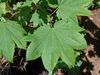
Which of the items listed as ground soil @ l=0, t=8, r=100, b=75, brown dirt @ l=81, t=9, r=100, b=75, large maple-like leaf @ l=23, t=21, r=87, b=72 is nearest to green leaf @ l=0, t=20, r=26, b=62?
large maple-like leaf @ l=23, t=21, r=87, b=72

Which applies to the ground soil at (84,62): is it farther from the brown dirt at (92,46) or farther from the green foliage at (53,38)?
the green foliage at (53,38)

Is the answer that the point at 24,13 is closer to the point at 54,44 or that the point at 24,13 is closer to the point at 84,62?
the point at 54,44

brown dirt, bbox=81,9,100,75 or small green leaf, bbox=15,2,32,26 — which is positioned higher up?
small green leaf, bbox=15,2,32,26

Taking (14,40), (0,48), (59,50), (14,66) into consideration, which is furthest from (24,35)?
(14,66)

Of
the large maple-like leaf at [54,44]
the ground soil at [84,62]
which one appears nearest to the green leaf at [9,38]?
the large maple-like leaf at [54,44]

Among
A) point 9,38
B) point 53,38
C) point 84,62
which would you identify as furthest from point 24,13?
point 84,62

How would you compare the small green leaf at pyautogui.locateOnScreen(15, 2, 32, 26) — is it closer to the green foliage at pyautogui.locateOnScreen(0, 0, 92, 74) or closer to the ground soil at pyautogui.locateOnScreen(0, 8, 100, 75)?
the green foliage at pyautogui.locateOnScreen(0, 0, 92, 74)

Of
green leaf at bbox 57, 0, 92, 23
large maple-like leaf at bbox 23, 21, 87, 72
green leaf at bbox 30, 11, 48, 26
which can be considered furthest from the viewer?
green leaf at bbox 30, 11, 48, 26
